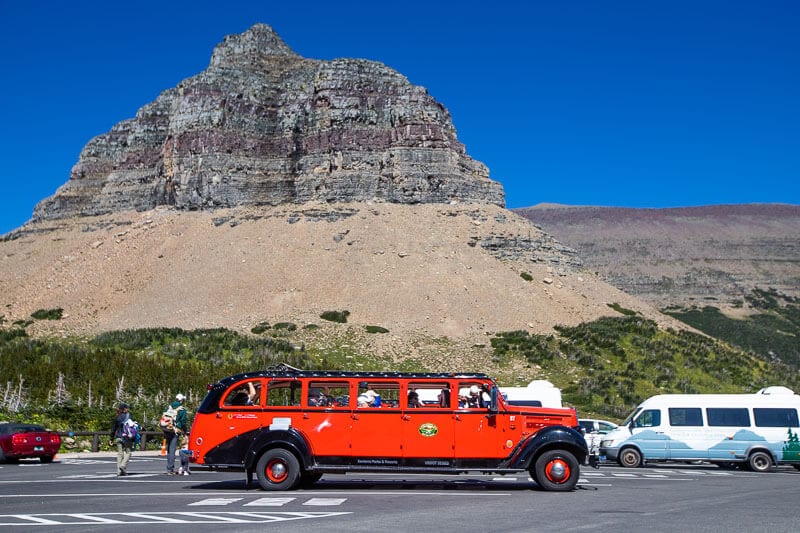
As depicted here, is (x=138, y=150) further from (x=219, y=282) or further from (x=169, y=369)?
(x=169, y=369)

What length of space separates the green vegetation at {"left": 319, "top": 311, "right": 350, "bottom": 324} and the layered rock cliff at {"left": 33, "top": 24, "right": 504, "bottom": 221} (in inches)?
827

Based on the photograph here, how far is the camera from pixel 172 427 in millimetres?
21656

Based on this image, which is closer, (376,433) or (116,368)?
(376,433)

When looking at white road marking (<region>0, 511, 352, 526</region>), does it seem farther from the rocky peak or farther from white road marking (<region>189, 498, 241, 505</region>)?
the rocky peak

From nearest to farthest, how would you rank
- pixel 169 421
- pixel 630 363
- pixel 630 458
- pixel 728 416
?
1. pixel 169 421
2. pixel 728 416
3. pixel 630 458
4. pixel 630 363

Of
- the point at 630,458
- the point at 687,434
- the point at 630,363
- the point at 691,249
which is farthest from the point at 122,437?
the point at 691,249

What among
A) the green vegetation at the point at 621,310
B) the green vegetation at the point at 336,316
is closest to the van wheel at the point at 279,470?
the green vegetation at the point at 336,316

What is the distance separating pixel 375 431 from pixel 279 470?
1978mm

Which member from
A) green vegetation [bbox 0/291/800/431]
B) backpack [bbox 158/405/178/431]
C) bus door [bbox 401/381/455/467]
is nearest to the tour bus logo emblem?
bus door [bbox 401/381/455/467]

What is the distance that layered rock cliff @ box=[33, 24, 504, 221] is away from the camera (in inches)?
3652

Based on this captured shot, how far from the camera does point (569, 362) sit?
6600 centimetres

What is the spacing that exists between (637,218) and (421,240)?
11356cm

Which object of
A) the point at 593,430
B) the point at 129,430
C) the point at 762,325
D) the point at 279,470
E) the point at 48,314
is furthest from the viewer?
the point at 762,325

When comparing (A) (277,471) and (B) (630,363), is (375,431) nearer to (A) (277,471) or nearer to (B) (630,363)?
(A) (277,471)
